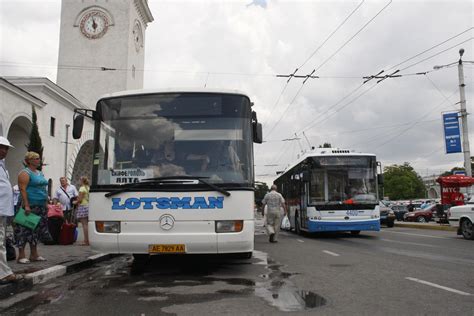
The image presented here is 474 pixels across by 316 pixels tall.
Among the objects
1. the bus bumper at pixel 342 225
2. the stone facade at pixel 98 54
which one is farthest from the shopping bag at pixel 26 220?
the stone facade at pixel 98 54

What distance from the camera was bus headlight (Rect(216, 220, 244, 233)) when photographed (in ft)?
23.3

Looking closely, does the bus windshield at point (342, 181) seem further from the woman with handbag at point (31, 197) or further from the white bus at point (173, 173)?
the woman with handbag at point (31, 197)

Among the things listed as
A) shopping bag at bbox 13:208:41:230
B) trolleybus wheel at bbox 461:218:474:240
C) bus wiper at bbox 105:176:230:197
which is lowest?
trolleybus wheel at bbox 461:218:474:240

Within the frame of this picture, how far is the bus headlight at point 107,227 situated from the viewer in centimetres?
716

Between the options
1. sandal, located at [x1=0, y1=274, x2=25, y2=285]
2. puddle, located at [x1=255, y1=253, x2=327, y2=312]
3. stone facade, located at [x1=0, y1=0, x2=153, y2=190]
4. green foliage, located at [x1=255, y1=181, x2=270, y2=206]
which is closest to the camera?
puddle, located at [x1=255, y1=253, x2=327, y2=312]

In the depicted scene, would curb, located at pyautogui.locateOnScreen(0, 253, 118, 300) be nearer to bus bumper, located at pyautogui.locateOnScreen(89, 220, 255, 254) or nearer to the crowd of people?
the crowd of people

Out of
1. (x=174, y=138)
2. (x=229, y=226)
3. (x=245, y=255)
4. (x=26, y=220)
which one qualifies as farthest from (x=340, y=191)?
(x=26, y=220)

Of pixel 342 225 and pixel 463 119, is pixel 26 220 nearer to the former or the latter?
pixel 342 225

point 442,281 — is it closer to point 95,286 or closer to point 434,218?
point 95,286

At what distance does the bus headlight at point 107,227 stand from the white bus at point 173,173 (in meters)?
0.02

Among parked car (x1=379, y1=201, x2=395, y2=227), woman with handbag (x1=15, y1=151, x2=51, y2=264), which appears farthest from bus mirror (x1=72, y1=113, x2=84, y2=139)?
parked car (x1=379, y1=201, x2=395, y2=227)

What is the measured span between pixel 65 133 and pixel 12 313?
1246 inches

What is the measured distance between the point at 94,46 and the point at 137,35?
20.0ft

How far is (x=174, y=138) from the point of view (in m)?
7.52
